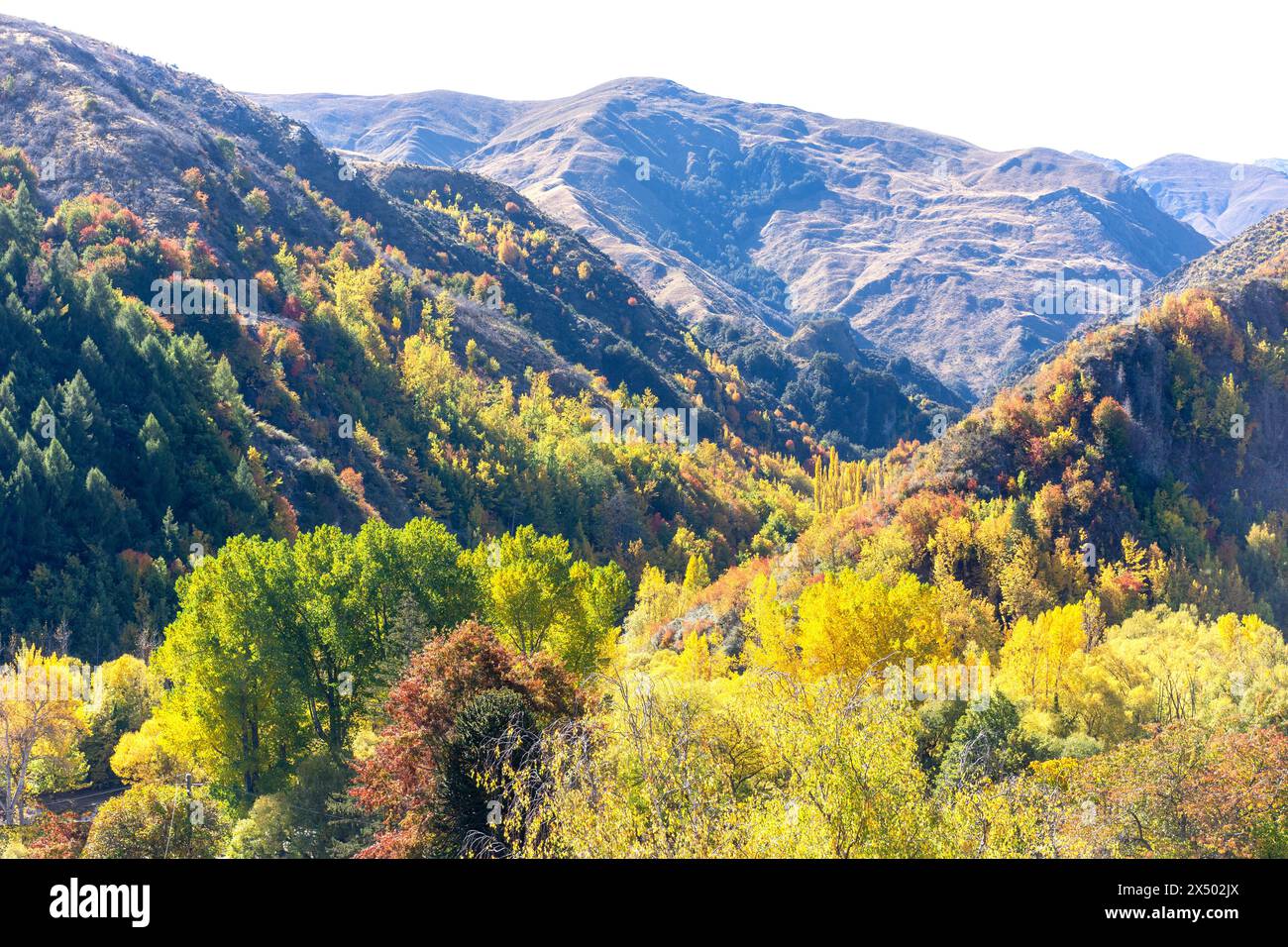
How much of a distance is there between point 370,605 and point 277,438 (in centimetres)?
6957

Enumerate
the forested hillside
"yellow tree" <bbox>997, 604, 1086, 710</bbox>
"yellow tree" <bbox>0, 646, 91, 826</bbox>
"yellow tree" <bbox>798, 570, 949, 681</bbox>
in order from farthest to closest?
"yellow tree" <bbox>997, 604, 1086, 710</bbox>
"yellow tree" <bbox>798, 570, 949, 681</bbox>
"yellow tree" <bbox>0, 646, 91, 826</bbox>
the forested hillside

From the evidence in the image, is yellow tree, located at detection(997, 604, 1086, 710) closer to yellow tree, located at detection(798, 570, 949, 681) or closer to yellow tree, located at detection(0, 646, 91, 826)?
yellow tree, located at detection(798, 570, 949, 681)

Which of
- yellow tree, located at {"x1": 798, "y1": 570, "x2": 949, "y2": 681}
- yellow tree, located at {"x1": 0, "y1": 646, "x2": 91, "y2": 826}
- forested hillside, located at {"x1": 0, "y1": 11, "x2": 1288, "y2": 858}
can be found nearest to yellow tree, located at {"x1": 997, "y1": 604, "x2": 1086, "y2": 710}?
forested hillside, located at {"x1": 0, "y1": 11, "x2": 1288, "y2": 858}

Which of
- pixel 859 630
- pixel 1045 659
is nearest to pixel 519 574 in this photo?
pixel 859 630

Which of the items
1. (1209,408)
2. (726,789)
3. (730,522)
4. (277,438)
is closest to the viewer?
(726,789)

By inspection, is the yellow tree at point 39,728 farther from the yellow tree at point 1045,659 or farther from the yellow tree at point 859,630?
the yellow tree at point 1045,659

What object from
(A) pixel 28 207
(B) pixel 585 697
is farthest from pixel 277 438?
(B) pixel 585 697

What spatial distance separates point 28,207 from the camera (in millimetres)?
109312

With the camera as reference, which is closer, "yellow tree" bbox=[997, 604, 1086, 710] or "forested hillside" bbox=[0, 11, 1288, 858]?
"forested hillside" bbox=[0, 11, 1288, 858]

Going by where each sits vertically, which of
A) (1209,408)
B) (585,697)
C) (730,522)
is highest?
(1209,408)

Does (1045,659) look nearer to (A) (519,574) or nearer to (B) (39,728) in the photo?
(A) (519,574)

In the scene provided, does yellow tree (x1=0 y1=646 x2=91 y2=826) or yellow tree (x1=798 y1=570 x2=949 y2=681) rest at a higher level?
yellow tree (x1=798 y1=570 x2=949 y2=681)

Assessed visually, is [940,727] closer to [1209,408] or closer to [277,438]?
[1209,408]

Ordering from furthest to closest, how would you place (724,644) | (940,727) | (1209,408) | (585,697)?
(1209,408)
(724,644)
(940,727)
(585,697)
